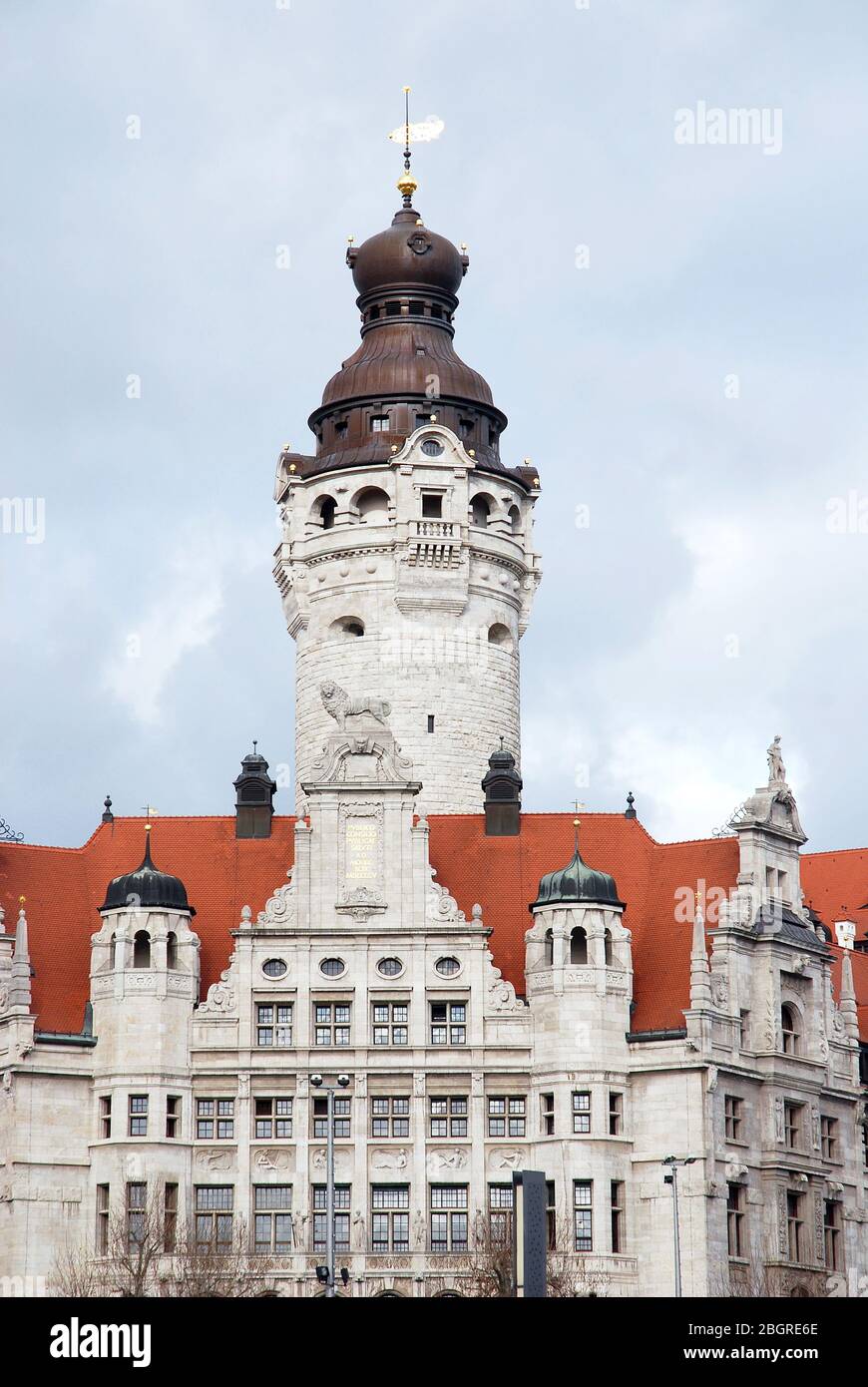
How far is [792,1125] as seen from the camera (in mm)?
96625

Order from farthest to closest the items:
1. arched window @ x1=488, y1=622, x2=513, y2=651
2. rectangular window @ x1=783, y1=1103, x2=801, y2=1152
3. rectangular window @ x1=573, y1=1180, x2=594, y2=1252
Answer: arched window @ x1=488, y1=622, x2=513, y2=651, rectangular window @ x1=783, y1=1103, x2=801, y2=1152, rectangular window @ x1=573, y1=1180, x2=594, y2=1252

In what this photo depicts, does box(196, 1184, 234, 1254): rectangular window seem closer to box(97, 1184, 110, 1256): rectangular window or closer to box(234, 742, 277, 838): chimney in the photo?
box(97, 1184, 110, 1256): rectangular window

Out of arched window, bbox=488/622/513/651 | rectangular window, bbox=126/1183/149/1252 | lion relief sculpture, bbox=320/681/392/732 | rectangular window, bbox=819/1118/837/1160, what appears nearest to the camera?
rectangular window, bbox=126/1183/149/1252

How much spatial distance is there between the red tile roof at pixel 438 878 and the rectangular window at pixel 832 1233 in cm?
1053

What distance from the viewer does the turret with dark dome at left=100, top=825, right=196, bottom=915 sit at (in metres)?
92.8

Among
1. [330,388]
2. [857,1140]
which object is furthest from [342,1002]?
[330,388]

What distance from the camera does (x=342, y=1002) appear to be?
9356 centimetres

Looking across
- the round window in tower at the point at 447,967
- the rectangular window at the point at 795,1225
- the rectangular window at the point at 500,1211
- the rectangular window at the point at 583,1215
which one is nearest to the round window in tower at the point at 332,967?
the round window in tower at the point at 447,967

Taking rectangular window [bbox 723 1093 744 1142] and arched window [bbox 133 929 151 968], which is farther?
rectangular window [bbox 723 1093 744 1142]

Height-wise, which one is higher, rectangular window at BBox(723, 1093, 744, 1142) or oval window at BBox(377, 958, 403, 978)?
oval window at BBox(377, 958, 403, 978)

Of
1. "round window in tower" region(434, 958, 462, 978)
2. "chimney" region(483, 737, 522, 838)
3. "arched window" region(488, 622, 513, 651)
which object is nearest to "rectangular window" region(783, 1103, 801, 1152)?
"round window in tower" region(434, 958, 462, 978)

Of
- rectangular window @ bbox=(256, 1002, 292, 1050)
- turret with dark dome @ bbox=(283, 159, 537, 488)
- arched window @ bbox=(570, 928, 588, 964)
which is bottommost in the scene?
rectangular window @ bbox=(256, 1002, 292, 1050)

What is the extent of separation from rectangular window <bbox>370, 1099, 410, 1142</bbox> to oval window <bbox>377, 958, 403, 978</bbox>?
442 cm
